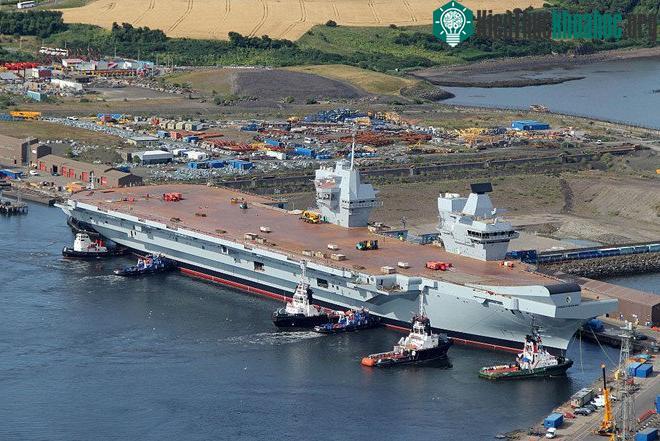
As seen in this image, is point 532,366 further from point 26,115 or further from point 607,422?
point 26,115

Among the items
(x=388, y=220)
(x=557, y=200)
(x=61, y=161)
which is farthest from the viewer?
(x=61, y=161)

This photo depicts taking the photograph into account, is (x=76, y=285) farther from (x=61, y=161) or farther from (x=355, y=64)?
(x=355, y=64)

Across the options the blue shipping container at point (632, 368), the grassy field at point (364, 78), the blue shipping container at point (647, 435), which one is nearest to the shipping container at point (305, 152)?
the grassy field at point (364, 78)

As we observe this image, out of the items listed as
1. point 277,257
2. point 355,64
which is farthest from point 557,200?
point 355,64

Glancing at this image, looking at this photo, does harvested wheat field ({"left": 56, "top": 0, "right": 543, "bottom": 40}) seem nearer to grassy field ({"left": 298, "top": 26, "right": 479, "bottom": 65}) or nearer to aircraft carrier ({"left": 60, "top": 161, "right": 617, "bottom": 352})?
grassy field ({"left": 298, "top": 26, "right": 479, "bottom": 65})

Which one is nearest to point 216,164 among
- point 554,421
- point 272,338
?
point 272,338

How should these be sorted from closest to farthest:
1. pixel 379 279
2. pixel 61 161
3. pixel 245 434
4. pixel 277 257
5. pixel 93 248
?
1. pixel 245 434
2. pixel 379 279
3. pixel 277 257
4. pixel 93 248
5. pixel 61 161

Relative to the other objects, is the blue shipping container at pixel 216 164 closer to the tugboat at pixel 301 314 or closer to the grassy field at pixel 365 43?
the tugboat at pixel 301 314
